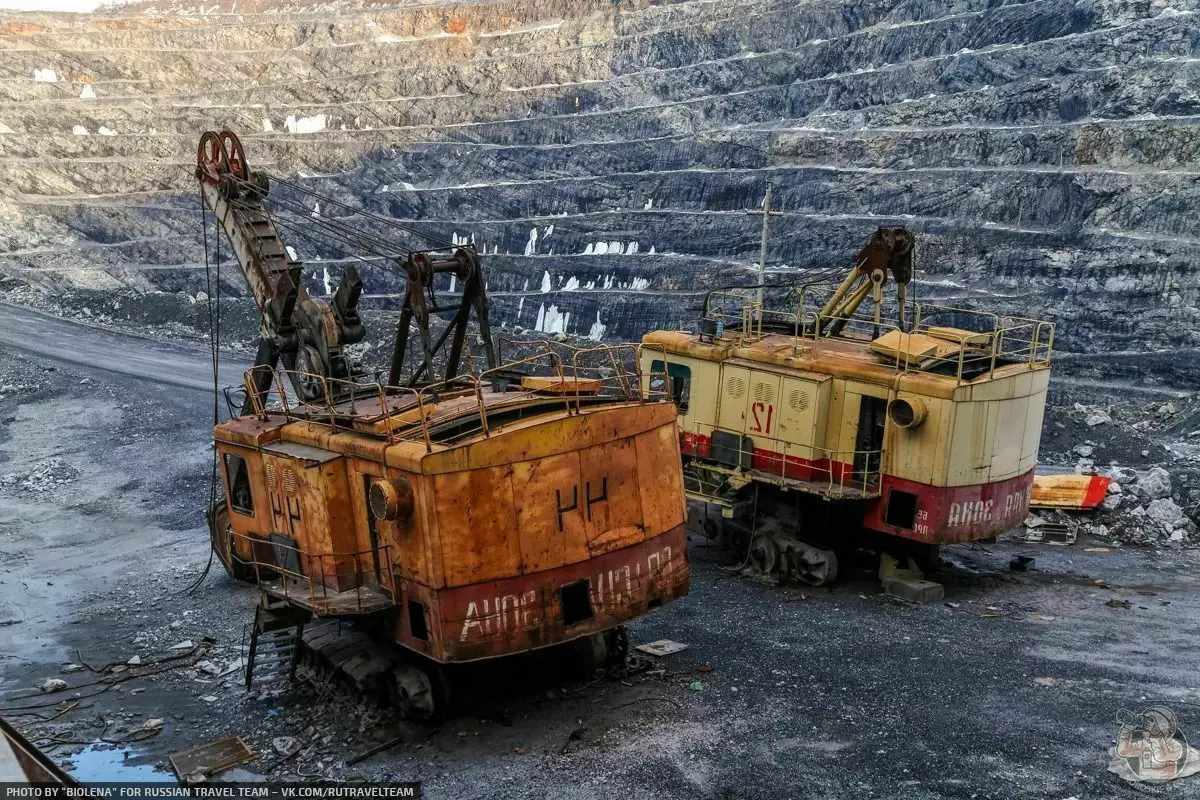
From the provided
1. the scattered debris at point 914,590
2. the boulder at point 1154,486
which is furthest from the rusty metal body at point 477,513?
the boulder at point 1154,486

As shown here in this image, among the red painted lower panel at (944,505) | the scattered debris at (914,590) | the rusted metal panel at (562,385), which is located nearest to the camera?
the rusted metal panel at (562,385)

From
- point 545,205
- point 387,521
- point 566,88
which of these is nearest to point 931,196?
point 545,205

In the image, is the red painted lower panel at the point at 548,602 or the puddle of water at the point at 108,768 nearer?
the red painted lower panel at the point at 548,602

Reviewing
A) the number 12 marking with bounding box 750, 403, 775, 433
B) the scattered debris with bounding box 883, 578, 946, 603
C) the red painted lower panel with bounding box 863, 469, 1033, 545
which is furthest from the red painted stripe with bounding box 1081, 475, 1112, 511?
the number 12 marking with bounding box 750, 403, 775, 433

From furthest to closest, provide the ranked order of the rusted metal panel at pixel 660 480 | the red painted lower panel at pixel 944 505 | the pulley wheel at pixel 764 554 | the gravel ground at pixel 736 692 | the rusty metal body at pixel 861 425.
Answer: the pulley wheel at pixel 764 554
the red painted lower panel at pixel 944 505
the rusty metal body at pixel 861 425
the rusted metal panel at pixel 660 480
the gravel ground at pixel 736 692

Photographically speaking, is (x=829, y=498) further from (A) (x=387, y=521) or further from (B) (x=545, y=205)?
(B) (x=545, y=205)

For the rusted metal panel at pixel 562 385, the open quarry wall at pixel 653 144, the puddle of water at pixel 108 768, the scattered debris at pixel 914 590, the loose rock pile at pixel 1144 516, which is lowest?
the puddle of water at pixel 108 768

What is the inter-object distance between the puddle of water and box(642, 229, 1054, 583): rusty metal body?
8386 millimetres

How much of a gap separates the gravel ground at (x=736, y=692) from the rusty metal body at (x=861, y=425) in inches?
46.1

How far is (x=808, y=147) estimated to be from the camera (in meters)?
43.6

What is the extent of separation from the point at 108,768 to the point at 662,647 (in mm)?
6067

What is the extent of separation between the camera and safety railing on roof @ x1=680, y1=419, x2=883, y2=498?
15016 mm

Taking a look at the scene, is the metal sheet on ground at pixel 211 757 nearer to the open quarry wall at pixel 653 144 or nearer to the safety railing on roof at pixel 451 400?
the safety railing on roof at pixel 451 400

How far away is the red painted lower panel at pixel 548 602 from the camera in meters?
10.1
